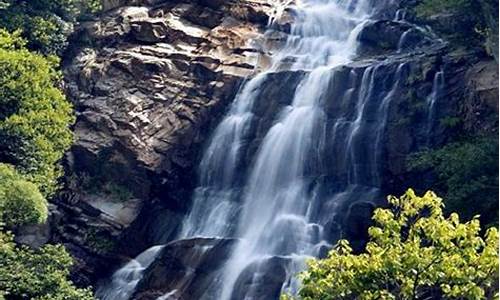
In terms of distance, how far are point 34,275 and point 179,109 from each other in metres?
9.89

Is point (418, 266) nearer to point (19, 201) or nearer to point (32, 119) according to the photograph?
point (19, 201)

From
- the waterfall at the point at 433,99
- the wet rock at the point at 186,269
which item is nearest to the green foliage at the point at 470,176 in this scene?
the waterfall at the point at 433,99

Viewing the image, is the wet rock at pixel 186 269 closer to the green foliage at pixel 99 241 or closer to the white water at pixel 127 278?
the white water at pixel 127 278

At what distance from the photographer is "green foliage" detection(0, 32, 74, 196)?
25.5 meters

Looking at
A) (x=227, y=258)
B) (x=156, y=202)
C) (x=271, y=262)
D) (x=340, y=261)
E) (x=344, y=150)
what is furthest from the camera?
(x=156, y=202)

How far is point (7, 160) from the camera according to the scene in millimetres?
25469

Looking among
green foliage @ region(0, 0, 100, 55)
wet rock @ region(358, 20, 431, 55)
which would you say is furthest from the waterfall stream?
green foliage @ region(0, 0, 100, 55)

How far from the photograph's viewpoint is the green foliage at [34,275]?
69.3 ft

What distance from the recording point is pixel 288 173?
26219mm

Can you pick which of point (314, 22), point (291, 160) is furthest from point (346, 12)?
point (291, 160)

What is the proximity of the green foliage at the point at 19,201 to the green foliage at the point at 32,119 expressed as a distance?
148cm

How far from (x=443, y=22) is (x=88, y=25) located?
46.8 feet

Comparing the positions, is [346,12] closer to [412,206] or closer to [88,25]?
[88,25]

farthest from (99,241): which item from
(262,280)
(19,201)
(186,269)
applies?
(262,280)
